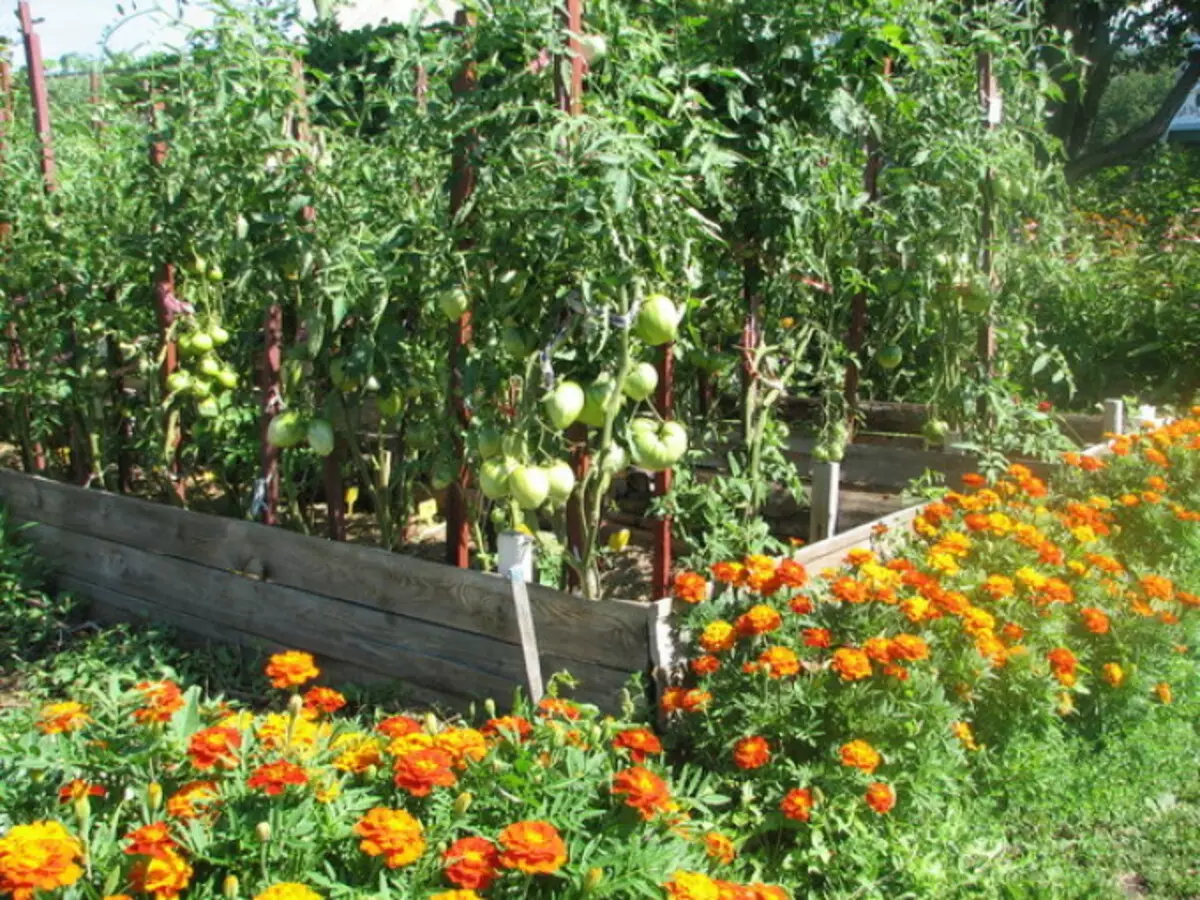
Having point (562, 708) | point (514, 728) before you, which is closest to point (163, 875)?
point (514, 728)

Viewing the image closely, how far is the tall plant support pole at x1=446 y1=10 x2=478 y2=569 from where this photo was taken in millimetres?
2794

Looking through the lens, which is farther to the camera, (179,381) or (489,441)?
(179,381)

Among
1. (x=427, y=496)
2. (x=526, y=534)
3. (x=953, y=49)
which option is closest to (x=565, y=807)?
(x=526, y=534)

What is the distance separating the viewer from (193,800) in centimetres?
162

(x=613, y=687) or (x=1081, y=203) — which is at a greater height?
(x=1081, y=203)

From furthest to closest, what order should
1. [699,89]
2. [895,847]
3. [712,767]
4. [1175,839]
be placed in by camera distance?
[699,89] → [1175,839] → [712,767] → [895,847]

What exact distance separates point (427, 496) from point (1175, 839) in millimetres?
2955

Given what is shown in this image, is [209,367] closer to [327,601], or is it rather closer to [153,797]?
[327,601]

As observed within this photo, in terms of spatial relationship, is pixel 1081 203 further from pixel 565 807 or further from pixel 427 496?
pixel 565 807

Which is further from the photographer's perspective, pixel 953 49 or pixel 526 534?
pixel 953 49

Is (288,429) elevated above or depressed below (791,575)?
above

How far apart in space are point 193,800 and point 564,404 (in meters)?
1.18

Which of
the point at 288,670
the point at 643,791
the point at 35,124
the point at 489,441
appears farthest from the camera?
the point at 35,124

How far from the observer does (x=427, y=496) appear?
4.64 meters
